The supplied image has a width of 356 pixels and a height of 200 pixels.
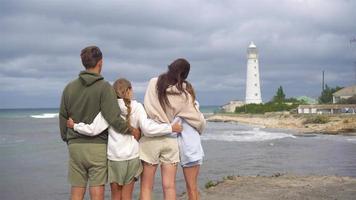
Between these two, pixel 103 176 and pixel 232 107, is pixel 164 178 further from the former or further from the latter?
pixel 232 107

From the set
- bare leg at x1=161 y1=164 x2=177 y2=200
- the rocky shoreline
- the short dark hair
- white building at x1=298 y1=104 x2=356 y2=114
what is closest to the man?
the short dark hair

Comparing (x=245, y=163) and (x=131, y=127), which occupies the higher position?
(x=131, y=127)

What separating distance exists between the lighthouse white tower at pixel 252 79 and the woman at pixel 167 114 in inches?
3748

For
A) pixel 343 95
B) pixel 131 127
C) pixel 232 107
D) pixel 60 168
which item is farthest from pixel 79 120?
pixel 232 107

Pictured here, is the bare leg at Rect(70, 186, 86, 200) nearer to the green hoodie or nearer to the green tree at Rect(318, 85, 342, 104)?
the green hoodie

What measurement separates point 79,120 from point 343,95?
8747cm

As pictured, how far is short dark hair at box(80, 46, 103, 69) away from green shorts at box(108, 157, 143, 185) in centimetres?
96

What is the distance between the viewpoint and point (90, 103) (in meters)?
4.50

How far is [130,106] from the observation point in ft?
15.6

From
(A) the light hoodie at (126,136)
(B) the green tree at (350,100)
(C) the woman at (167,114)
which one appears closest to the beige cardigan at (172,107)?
(C) the woman at (167,114)

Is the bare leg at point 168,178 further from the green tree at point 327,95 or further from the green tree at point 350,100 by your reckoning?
the green tree at point 327,95

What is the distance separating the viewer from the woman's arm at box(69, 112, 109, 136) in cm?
445

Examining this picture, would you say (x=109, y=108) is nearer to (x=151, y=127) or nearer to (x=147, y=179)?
(x=151, y=127)

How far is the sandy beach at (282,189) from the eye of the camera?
918cm
